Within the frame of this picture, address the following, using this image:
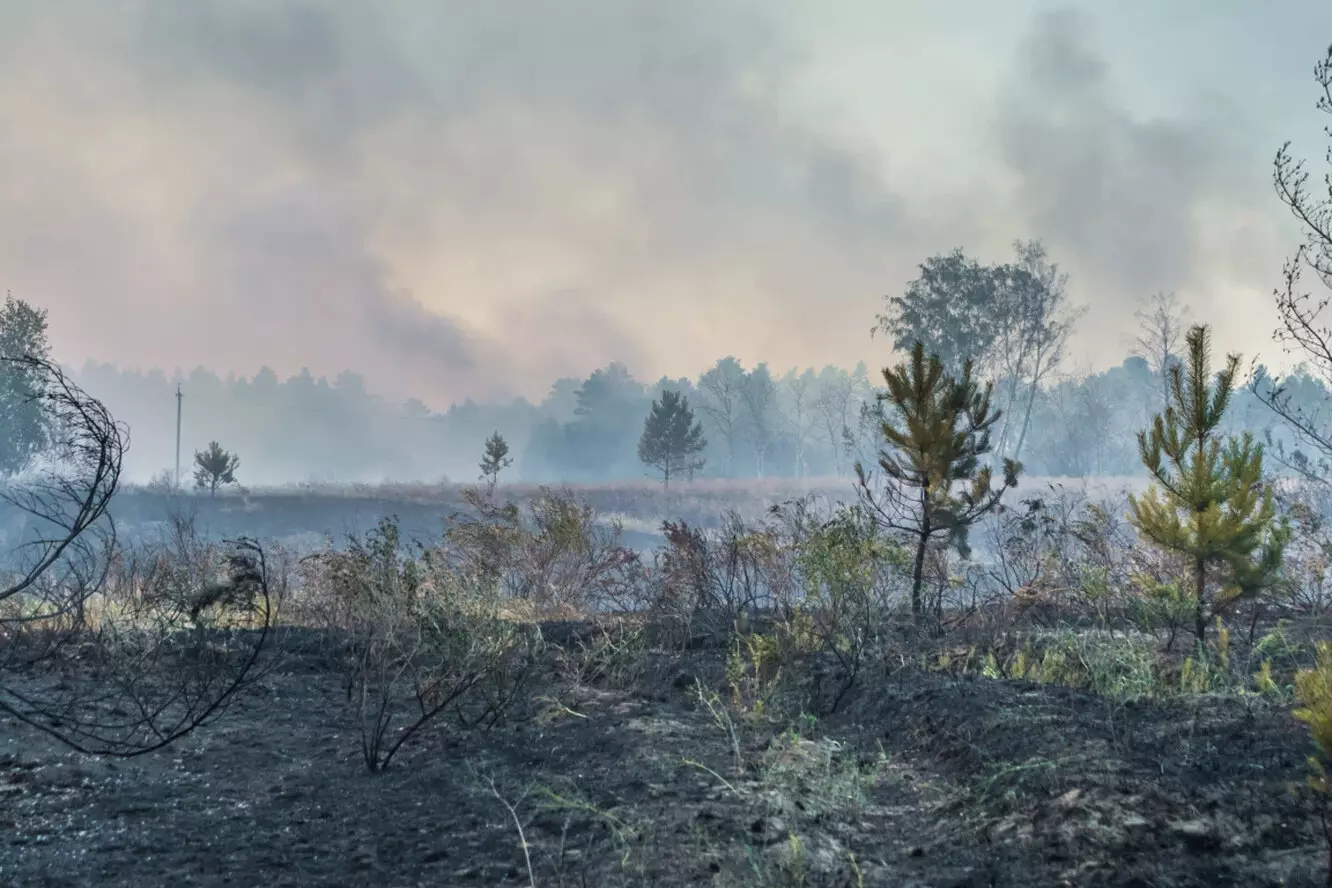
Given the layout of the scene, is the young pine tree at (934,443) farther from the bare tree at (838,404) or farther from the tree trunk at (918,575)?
the bare tree at (838,404)

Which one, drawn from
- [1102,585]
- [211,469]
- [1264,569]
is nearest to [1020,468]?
[1102,585]

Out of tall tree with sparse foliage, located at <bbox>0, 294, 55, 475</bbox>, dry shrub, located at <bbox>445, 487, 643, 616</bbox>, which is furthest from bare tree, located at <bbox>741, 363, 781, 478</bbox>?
dry shrub, located at <bbox>445, 487, 643, 616</bbox>

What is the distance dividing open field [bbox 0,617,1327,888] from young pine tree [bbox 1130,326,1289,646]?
181cm

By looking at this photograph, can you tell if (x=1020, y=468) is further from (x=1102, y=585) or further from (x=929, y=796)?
(x=929, y=796)

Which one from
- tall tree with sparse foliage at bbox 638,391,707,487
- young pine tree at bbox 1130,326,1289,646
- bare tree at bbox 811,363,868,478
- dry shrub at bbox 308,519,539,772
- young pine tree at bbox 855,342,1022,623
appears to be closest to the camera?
dry shrub at bbox 308,519,539,772

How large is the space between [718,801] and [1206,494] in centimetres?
472

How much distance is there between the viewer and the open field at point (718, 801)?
120 inches

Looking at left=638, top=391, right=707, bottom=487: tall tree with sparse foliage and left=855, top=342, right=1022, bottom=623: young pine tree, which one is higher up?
left=638, top=391, right=707, bottom=487: tall tree with sparse foliage

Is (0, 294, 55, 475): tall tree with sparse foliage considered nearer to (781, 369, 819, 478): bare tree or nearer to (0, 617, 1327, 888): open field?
(0, 617, 1327, 888): open field

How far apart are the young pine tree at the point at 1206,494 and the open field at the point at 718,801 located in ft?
5.92

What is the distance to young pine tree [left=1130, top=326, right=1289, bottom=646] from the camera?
614 centimetres

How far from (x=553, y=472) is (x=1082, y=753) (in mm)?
91134

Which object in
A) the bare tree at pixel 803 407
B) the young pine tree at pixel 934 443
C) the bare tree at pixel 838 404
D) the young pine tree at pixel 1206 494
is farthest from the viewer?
the bare tree at pixel 803 407

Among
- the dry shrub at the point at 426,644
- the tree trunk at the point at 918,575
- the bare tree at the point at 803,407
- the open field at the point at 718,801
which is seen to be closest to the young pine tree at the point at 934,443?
the tree trunk at the point at 918,575
